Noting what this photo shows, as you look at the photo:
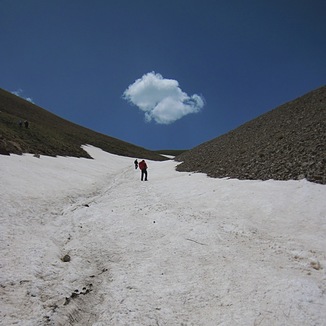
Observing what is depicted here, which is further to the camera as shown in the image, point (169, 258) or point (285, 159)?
point (285, 159)

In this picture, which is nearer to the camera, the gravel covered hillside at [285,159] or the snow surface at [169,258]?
the snow surface at [169,258]

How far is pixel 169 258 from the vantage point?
32.5ft

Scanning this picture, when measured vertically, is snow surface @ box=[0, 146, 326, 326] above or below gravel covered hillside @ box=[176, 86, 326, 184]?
below

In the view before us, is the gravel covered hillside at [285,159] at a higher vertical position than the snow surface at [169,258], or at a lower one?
higher

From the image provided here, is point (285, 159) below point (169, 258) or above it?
above

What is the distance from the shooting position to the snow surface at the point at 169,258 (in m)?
7.01

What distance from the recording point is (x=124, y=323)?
22.0 ft

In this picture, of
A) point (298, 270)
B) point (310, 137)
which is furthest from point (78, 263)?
point (310, 137)

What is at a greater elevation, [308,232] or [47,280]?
[308,232]

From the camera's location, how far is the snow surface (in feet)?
23.0

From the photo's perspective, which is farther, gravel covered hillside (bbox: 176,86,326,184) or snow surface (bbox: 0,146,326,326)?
gravel covered hillside (bbox: 176,86,326,184)

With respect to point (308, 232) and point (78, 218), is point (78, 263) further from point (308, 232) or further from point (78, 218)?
point (308, 232)

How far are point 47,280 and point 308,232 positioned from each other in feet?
33.3

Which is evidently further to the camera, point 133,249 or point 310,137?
point 310,137
